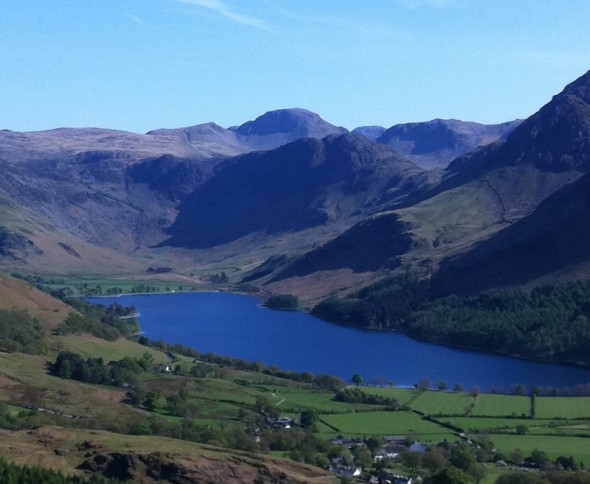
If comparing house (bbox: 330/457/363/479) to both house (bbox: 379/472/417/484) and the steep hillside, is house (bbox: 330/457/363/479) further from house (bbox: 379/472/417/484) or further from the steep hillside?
the steep hillside

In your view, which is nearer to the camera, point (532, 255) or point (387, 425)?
point (387, 425)

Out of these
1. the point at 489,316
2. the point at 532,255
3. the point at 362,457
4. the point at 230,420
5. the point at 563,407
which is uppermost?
the point at 532,255

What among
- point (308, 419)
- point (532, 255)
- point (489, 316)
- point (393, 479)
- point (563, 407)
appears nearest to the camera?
point (393, 479)

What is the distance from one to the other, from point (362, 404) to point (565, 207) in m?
111

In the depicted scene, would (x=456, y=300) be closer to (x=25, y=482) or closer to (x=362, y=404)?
(x=362, y=404)

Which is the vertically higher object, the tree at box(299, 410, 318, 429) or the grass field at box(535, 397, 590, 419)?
the grass field at box(535, 397, 590, 419)

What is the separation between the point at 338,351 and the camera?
5635 inches

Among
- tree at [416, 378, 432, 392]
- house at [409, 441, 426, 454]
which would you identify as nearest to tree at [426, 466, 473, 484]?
house at [409, 441, 426, 454]

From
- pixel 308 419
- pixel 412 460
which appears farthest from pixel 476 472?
A: pixel 308 419

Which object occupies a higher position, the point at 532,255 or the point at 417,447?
the point at 532,255

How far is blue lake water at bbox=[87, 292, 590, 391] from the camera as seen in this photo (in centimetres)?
12150

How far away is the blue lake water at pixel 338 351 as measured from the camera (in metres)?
122

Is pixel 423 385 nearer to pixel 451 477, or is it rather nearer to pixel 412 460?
pixel 412 460

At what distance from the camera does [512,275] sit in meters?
180
